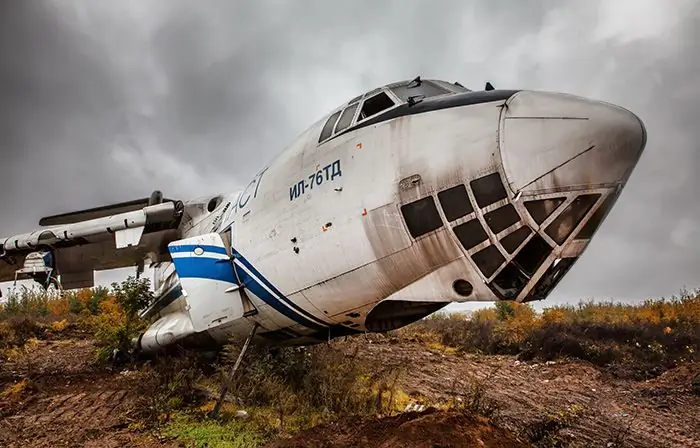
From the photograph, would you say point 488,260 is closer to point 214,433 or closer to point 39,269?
point 214,433

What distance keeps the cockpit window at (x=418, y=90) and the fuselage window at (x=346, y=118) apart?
54cm

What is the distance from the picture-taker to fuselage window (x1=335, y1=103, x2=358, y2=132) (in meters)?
5.53

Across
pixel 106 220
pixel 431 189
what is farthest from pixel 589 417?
pixel 106 220

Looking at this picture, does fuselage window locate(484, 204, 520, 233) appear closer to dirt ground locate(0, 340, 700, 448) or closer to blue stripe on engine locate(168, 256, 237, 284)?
dirt ground locate(0, 340, 700, 448)

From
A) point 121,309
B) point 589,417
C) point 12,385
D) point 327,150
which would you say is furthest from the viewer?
point 121,309

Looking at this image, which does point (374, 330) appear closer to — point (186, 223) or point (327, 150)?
point (327, 150)

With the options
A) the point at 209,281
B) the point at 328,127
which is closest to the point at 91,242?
the point at 209,281

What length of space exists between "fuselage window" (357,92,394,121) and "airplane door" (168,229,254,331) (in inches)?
121

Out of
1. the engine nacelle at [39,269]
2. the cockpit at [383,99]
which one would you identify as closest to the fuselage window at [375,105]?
the cockpit at [383,99]

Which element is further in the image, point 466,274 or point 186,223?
point 186,223

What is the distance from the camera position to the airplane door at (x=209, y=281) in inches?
271

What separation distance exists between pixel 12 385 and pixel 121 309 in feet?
9.84

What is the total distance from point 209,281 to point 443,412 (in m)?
4.19

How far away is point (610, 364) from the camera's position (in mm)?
11477
